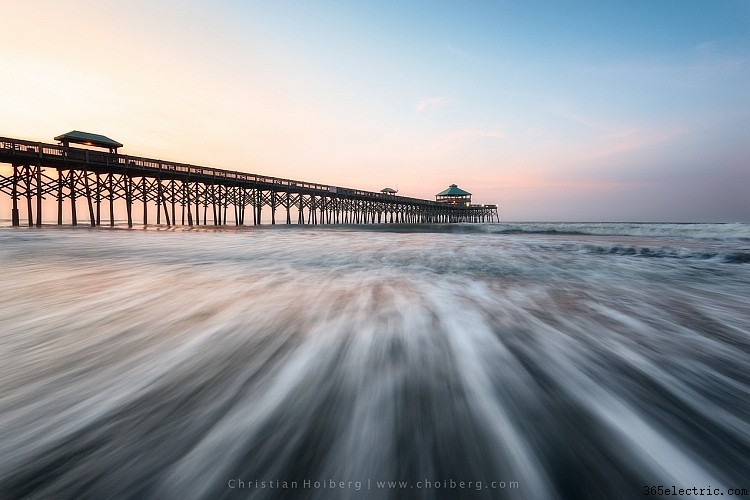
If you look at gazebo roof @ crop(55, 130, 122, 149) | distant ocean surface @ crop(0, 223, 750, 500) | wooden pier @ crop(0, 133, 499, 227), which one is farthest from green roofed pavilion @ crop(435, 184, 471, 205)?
distant ocean surface @ crop(0, 223, 750, 500)

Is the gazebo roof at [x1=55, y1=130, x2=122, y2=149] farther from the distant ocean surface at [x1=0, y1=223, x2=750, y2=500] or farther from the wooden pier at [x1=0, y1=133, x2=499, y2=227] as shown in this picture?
the distant ocean surface at [x1=0, y1=223, x2=750, y2=500]

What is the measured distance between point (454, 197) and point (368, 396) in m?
77.5

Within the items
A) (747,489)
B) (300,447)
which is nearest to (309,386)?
(300,447)

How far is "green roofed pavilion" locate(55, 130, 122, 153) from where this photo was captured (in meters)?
25.0

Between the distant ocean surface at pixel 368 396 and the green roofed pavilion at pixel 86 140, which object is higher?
the green roofed pavilion at pixel 86 140

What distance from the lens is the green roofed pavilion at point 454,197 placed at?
243ft

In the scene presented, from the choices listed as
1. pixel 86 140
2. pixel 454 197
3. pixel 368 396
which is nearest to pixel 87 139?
pixel 86 140

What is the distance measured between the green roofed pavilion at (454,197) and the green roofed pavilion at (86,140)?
201 ft

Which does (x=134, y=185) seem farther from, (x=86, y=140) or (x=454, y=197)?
(x=454, y=197)

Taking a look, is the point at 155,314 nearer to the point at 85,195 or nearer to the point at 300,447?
the point at 300,447

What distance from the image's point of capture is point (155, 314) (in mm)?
3217

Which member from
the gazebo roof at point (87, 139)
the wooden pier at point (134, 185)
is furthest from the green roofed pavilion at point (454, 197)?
the gazebo roof at point (87, 139)

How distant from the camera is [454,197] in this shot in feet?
248

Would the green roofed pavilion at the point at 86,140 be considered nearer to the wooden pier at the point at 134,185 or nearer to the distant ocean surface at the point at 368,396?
the wooden pier at the point at 134,185
